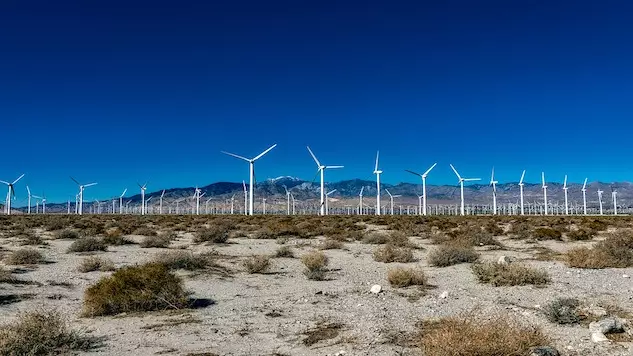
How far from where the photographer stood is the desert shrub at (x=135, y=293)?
472 inches

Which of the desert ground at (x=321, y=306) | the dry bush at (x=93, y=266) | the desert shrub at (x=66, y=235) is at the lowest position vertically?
the desert ground at (x=321, y=306)

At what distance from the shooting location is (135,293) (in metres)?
12.3

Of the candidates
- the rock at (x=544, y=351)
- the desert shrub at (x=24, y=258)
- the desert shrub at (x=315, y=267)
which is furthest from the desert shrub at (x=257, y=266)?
the rock at (x=544, y=351)

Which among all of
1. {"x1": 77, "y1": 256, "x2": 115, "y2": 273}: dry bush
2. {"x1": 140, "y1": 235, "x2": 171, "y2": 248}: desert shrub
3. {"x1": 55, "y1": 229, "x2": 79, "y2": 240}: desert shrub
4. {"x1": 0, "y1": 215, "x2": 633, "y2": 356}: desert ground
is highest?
{"x1": 55, "y1": 229, "x2": 79, "y2": 240}: desert shrub

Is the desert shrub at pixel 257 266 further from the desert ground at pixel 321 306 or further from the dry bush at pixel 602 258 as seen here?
the dry bush at pixel 602 258

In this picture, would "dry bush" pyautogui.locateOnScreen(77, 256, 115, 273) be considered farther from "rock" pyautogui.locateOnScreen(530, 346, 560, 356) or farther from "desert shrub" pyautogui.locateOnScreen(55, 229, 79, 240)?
"desert shrub" pyautogui.locateOnScreen(55, 229, 79, 240)

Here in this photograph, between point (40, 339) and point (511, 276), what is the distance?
11.9 m

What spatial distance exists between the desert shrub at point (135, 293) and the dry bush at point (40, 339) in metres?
2.19

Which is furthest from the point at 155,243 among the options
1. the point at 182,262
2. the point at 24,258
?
the point at 182,262

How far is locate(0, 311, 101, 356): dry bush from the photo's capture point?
8.31 metres

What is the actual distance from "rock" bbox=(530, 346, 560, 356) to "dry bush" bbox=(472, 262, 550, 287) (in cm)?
712

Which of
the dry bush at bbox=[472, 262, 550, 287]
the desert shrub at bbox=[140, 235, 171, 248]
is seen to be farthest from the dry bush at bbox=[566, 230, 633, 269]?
the desert shrub at bbox=[140, 235, 171, 248]

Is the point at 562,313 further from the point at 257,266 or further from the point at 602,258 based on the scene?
the point at 257,266

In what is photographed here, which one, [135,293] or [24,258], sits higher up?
[24,258]
